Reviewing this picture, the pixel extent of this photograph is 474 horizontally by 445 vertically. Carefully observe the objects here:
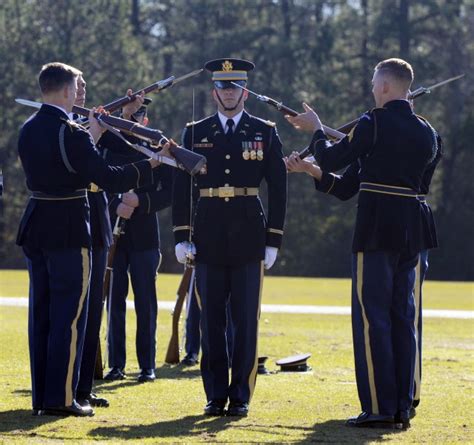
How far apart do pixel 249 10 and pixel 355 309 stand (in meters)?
45.6

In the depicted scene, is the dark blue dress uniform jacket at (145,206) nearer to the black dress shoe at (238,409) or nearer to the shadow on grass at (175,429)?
the black dress shoe at (238,409)

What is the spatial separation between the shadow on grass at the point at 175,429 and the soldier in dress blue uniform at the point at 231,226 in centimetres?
37

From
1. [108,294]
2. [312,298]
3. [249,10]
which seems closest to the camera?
[108,294]

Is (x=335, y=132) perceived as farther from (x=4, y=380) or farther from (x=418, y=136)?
(x=4, y=380)

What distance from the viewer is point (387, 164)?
8.27 m

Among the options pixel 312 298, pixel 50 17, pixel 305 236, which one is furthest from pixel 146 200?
pixel 50 17

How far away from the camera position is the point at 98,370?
11.0m

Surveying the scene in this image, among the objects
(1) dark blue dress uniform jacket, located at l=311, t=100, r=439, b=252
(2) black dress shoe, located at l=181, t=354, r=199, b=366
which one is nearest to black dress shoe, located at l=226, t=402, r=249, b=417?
(1) dark blue dress uniform jacket, located at l=311, t=100, r=439, b=252

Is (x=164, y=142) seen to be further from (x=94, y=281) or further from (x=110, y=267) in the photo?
(x=110, y=267)

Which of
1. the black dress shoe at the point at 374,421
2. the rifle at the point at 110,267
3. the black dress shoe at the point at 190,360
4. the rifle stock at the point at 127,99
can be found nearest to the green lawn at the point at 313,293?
the black dress shoe at the point at 190,360

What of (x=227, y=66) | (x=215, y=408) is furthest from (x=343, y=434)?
(x=227, y=66)

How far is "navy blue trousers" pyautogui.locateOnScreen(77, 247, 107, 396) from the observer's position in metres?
8.98

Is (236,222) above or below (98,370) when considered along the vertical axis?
above

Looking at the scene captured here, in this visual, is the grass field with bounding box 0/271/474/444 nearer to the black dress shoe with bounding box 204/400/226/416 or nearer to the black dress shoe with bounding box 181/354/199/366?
the black dress shoe with bounding box 204/400/226/416
